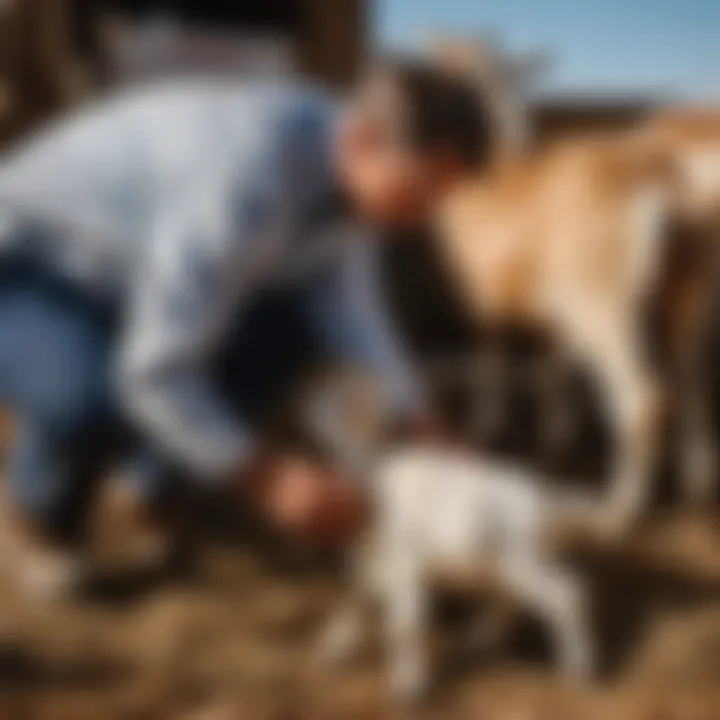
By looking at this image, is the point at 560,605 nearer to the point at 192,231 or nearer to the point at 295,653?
the point at 295,653

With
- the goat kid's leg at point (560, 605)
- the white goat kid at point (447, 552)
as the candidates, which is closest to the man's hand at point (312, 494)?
the white goat kid at point (447, 552)

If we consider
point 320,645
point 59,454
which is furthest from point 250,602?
point 59,454

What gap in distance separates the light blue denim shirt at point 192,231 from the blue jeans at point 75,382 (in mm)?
15

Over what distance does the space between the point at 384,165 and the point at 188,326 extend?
0.65 ft

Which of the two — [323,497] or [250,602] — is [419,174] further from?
[250,602]

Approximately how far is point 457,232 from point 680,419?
0.76 ft

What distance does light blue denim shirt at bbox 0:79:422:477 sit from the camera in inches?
51.1

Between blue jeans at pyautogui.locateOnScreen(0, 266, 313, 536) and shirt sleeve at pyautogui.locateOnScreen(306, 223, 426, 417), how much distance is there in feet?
0.07

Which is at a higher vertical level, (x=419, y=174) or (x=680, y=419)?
(x=419, y=174)

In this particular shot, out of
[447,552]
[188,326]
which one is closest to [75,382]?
[188,326]

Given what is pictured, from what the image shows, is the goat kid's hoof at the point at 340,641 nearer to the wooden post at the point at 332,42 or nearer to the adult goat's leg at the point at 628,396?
the adult goat's leg at the point at 628,396

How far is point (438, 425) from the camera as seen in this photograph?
130 centimetres

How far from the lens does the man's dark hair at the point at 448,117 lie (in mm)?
1294

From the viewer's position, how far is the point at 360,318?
1321 millimetres
